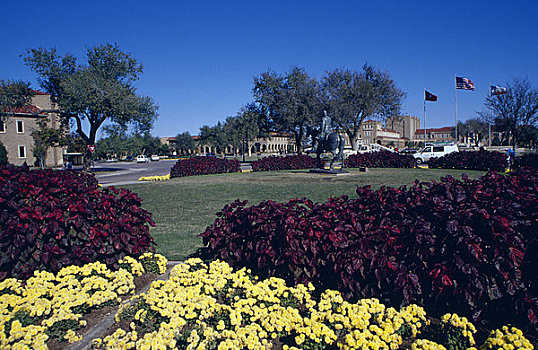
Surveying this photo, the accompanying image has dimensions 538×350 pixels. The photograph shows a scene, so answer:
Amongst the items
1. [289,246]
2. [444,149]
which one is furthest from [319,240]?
[444,149]

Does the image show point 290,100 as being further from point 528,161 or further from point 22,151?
point 22,151

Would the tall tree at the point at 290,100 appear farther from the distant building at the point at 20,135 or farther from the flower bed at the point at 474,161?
the distant building at the point at 20,135

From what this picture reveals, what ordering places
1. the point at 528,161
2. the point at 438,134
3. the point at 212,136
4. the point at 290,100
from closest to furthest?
the point at 528,161
the point at 290,100
the point at 212,136
the point at 438,134

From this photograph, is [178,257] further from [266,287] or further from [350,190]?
[350,190]

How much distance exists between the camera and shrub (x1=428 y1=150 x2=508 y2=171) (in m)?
22.5

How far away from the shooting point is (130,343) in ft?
Answer: 8.74

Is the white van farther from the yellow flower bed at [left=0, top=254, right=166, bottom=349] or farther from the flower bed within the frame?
the yellow flower bed at [left=0, top=254, right=166, bottom=349]

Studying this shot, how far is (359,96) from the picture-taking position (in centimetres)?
4350

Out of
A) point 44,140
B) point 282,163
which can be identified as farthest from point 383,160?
point 44,140

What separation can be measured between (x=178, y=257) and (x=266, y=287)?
2486 mm

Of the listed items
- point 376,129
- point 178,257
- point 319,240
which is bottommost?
point 178,257

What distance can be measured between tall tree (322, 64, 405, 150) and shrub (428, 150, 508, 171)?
51.6ft

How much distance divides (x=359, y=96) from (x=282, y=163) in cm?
2061

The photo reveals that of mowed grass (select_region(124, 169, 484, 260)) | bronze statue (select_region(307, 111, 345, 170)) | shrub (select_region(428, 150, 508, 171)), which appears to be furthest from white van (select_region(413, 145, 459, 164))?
mowed grass (select_region(124, 169, 484, 260))
